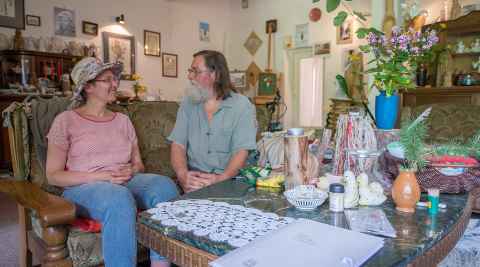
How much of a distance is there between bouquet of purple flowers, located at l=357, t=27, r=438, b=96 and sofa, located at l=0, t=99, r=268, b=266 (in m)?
1.16

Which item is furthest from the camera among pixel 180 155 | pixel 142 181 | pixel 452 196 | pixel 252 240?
pixel 180 155

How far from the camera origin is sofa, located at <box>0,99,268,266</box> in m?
1.29

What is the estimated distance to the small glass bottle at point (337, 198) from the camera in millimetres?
1053

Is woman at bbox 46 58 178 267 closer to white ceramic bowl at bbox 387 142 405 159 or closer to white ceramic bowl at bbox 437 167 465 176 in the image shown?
white ceramic bowl at bbox 387 142 405 159

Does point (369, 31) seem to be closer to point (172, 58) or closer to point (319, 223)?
point (319, 223)

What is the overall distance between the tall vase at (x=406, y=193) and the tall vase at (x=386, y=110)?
563 millimetres

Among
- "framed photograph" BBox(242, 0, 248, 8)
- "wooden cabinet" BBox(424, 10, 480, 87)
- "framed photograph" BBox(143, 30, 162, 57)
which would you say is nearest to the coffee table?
"wooden cabinet" BBox(424, 10, 480, 87)

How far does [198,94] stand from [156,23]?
4.84 m

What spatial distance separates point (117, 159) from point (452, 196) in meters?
1.43

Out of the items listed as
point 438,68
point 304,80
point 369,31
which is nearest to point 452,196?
point 369,31

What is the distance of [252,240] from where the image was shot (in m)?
0.82

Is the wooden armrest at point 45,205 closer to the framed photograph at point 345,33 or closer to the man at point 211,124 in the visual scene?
the man at point 211,124

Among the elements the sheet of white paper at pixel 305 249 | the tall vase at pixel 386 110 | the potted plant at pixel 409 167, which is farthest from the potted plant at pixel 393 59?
the sheet of white paper at pixel 305 249

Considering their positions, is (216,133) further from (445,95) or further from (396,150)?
(445,95)
